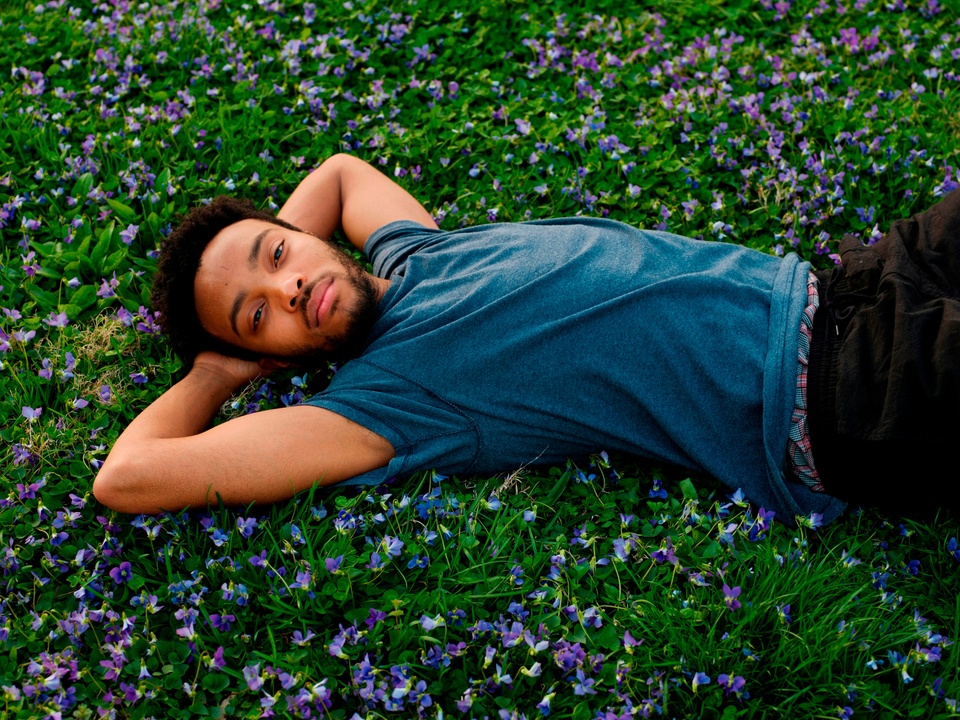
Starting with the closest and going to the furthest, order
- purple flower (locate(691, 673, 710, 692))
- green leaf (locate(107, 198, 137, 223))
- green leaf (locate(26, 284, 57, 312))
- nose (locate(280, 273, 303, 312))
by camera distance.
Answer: purple flower (locate(691, 673, 710, 692)) → nose (locate(280, 273, 303, 312)) → green leaf (locate(26, 284, 57, 312)) → green leaf (locate(107, 198, 137, 223))

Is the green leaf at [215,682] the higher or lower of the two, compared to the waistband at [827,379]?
Result: lower

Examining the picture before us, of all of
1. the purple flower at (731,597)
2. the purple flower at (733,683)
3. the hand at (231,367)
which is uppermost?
the hand at (231,367)

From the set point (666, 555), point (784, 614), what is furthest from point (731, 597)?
point (666, 555)

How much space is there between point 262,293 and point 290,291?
0.53 feet

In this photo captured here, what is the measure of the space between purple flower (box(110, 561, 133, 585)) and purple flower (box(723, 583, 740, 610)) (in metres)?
2.05

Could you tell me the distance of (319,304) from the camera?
135 inches

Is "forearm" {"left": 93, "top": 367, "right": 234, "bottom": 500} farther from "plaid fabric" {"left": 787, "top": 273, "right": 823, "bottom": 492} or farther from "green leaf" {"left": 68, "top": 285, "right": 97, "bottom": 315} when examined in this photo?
"plaid fabric" {"left": 787, "top": 273, "right": 823, "bottom": 492}

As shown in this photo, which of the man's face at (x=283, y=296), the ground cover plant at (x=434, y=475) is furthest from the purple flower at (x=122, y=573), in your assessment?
the man's face at (x=283, y=296)

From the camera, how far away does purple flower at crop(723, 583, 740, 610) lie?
9.18ft

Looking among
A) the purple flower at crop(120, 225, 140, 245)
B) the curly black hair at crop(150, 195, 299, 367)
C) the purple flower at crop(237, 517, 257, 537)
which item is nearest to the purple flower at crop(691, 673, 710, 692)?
the purple flower at crop(237, 517, 257, 537)

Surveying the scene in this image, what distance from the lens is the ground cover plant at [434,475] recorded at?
276 centimetres

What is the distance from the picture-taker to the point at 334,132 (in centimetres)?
496

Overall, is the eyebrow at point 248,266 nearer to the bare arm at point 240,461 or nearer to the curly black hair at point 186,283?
the curly black hair at point 186,283

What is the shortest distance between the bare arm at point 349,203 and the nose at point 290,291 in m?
0.85
